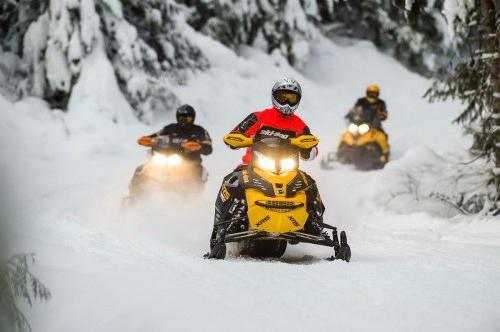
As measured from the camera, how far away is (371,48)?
85.0ft

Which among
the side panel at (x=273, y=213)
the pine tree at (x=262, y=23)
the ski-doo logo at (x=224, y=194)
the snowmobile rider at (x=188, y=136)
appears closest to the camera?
the side panel at (x=273, y=213)

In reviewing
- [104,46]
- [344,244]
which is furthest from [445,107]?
[344,244]

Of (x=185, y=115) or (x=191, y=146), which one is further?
(x=185, y=115)

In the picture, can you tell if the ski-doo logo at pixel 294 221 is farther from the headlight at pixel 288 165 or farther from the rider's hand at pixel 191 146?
the rider's hand at pixel 191 146

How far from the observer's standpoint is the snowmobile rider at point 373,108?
14391 millimetres

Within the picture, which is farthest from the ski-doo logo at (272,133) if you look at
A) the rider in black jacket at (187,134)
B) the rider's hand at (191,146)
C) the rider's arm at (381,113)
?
the rider's arm at (381,113)

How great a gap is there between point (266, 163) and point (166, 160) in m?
3.14

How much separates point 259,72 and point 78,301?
1639 centimetres

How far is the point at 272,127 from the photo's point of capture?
726 centimetres

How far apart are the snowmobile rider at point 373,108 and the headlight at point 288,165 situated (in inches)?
304

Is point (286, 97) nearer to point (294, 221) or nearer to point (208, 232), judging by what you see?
point (294, 221)

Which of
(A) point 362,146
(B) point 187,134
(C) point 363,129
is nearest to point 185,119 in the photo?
(B) point 187,134

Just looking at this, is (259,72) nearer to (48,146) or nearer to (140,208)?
(48,146)

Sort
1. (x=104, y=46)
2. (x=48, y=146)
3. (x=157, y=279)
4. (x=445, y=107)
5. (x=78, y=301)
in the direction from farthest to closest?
(x=445, y=107) → (x=104, y=46) → (x=48, y=146) → (x=157, y=279) → (x=78, y=301)
